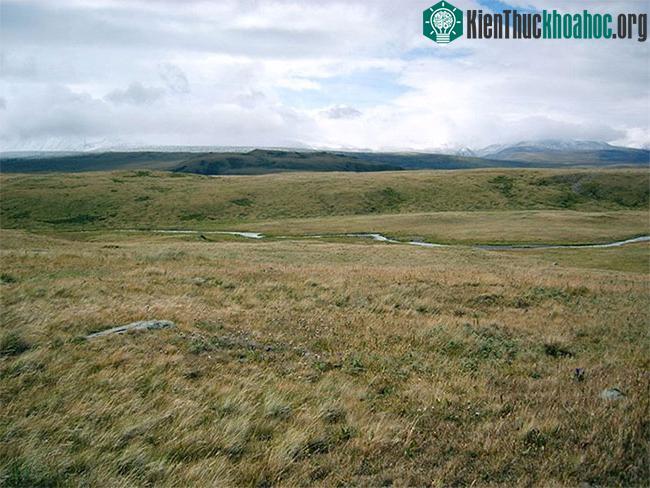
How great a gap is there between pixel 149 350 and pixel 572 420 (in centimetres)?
769

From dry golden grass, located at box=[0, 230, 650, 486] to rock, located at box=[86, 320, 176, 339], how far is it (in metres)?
0.34

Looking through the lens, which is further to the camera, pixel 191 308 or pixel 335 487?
pixel 191 308

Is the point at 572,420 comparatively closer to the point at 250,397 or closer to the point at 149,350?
the point at 250,397

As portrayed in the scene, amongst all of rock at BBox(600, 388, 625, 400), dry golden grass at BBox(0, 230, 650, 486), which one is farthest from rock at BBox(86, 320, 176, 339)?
rock at BBox(600, 388, 625, 400)

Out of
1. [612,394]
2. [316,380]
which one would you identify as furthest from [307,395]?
[612,394]

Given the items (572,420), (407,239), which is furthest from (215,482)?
(407,239)

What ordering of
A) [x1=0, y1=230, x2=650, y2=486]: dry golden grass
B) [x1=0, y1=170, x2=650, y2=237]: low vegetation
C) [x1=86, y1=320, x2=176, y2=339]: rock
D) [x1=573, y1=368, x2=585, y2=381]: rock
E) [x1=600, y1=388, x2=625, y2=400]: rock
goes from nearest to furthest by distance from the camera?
[x1=0, y1=230, x2=650, y2=486]: dry golden grass → [x1=600, y1=388, x2=625, y2=400]: rock → [x1=573, y1=368, x2=585, y2=381]: rock → [x1=86, y1=320, x2=176, y2=339]: rock → [x1=0, y1=170, x2=650, y2=237]: low vegetation

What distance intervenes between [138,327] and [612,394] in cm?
969

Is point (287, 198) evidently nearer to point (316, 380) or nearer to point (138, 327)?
point (138, 327)

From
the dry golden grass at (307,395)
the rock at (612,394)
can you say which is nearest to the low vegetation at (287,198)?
the dry golden grass at (307,395)

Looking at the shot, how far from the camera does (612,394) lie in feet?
26.0

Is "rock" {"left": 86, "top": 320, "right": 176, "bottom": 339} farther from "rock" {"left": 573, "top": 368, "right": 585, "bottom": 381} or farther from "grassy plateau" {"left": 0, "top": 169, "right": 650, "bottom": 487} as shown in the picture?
"rock" {"left": 573, "top": 368, "right": 585, "bottom": 381}

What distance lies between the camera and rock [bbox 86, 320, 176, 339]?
979 centimetres

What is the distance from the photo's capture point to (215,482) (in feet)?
17.4
